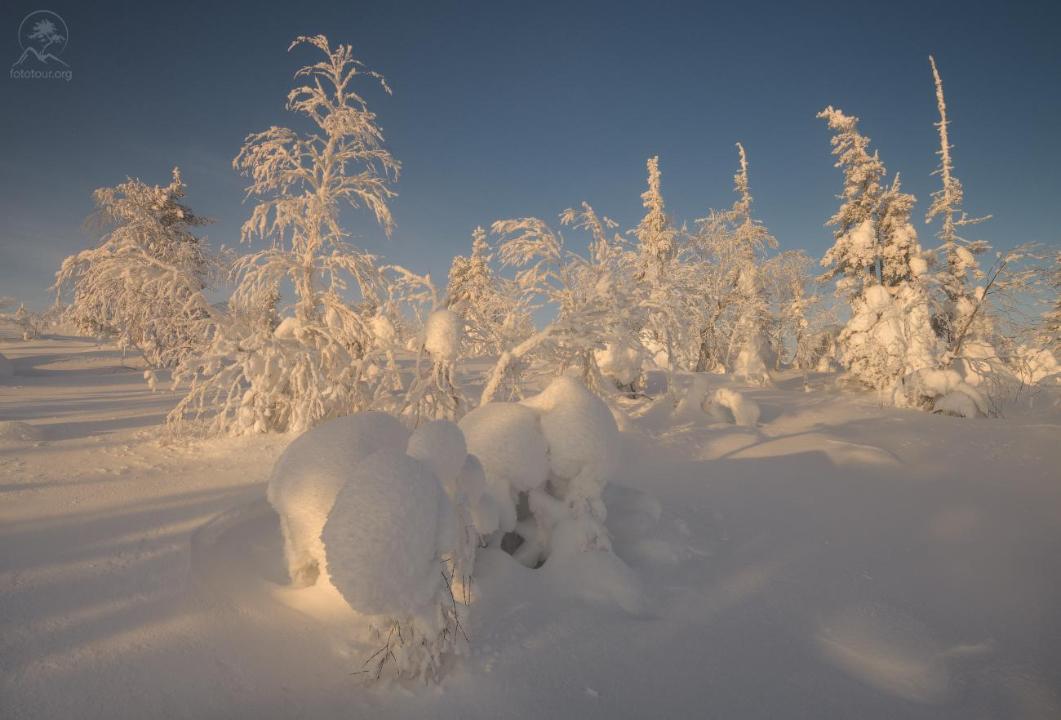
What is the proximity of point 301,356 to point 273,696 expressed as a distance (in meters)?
5.53

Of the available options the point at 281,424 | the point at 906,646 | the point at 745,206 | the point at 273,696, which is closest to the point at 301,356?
the point at 281,424

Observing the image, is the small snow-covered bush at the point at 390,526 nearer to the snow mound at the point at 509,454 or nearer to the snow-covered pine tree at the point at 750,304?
the snow mound at the point at 509,454

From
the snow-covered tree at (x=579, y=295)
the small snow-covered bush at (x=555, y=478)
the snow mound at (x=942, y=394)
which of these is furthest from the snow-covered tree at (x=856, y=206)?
the small snow-covered bush at (x=555, y=478)

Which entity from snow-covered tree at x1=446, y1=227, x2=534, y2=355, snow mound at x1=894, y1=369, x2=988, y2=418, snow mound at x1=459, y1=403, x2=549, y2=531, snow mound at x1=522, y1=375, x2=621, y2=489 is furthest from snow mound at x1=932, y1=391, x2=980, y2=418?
snow mound at x1=459, y1=403, x2=549, y2=531

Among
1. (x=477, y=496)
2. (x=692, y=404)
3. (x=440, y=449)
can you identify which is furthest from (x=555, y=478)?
(x=692, y=404)

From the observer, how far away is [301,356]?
6.95m

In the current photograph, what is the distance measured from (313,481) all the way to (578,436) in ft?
6.95

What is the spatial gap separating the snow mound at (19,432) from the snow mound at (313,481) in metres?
5.58

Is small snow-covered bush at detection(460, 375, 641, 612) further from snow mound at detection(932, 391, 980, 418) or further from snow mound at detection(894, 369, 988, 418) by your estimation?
snow mound at detection(894, 369, 988, 418)

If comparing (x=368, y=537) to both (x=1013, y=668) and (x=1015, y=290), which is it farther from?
(x=1015, y=290)

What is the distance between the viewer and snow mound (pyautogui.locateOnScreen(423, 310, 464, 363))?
19.1ft

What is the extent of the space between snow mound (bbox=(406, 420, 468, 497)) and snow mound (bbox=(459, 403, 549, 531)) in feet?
3.45

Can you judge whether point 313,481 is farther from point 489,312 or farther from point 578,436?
point 489,312

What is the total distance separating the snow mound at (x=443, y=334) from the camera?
19.1 feet
